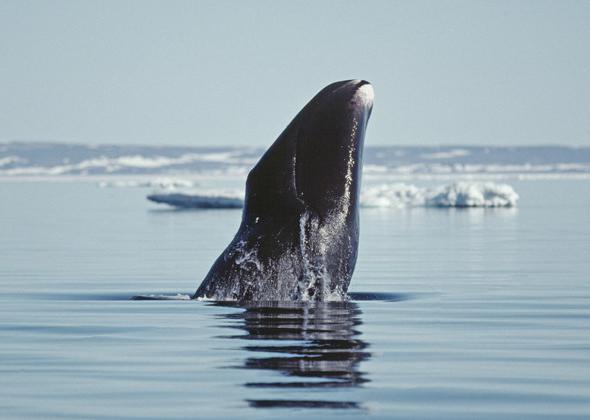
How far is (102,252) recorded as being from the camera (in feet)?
81.0

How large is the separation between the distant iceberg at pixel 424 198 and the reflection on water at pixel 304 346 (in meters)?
39.2

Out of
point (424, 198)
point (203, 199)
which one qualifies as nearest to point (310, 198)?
point (203, 199)

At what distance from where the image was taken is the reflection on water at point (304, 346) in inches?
325

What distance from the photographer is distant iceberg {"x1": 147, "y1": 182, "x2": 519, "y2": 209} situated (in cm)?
5238

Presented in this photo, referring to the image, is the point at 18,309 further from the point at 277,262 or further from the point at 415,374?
the point at 415,374

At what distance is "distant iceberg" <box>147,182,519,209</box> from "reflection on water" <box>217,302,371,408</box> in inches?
1544

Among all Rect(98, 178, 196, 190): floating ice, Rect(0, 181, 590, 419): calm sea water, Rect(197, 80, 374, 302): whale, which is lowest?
Rect(0, 181, 590, 419): calm sea water

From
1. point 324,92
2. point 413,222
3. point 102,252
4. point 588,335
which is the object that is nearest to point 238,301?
point 324,92

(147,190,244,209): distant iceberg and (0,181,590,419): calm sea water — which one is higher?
(147,190,244,209): distant iceberg

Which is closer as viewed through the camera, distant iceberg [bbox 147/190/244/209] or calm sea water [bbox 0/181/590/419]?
calm sea water [bbox 0/181/590/419]

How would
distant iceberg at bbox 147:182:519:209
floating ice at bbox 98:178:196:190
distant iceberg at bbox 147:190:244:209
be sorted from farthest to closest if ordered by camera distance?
1. floating ice at bbox 98:178:196:190
2. distant iceberg at bbox 147:182:519:209
3. distant iceberg at bbox 147:190:244:209

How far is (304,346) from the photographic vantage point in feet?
32.3

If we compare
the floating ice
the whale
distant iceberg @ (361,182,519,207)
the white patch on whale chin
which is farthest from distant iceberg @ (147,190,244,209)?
the whale

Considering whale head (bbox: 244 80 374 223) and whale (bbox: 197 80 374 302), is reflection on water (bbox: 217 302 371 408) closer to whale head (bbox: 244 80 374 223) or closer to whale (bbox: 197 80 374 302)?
whale (bbox: 197 80 374 302)
